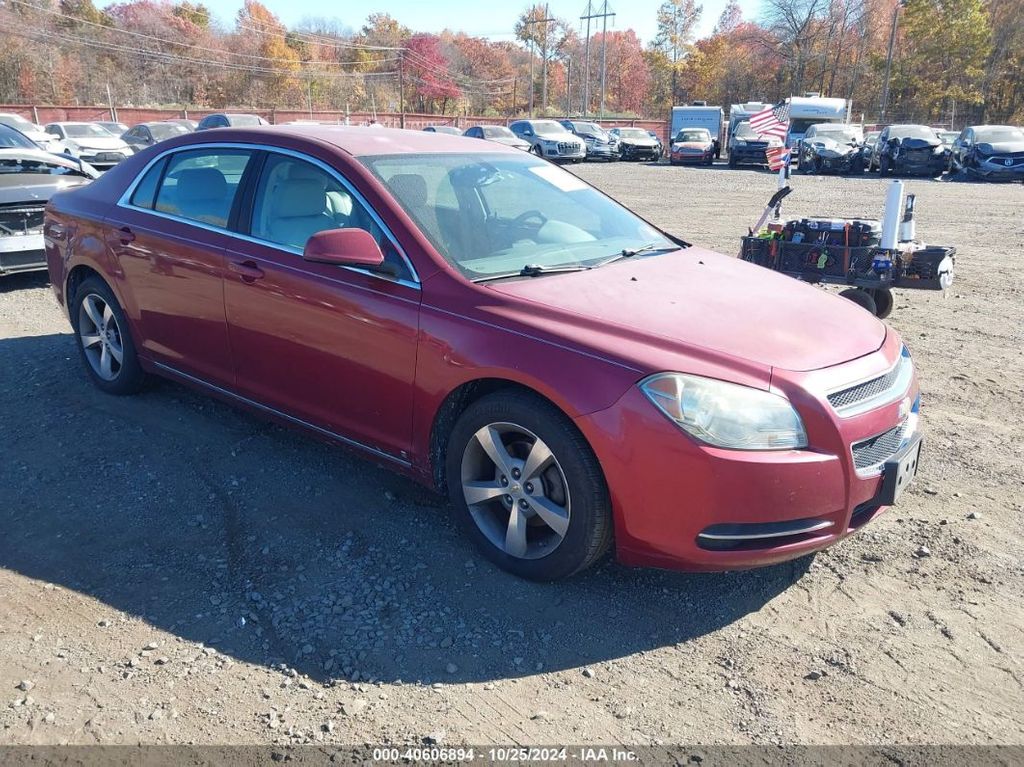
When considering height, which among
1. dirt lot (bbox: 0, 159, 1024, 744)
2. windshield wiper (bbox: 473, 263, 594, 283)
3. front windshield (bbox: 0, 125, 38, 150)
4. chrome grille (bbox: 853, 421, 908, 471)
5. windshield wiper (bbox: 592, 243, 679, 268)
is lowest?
dirt lot (bbox: 0, 159, 1024, 744)

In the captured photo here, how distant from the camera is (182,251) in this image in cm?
425

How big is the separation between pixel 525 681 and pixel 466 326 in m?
1.35

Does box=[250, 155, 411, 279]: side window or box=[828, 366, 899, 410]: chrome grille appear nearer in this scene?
box=[828, 366, 899, 410]: chrome grille

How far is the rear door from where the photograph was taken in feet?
13.6

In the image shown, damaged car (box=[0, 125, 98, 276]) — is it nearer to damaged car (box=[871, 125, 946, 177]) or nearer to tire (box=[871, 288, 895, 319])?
tire (box=[871, 288, 895, 319])

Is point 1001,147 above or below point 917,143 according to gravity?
below

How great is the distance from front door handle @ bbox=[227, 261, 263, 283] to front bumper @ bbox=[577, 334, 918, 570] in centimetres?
193

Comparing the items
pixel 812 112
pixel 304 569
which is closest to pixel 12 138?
pixel 304 569

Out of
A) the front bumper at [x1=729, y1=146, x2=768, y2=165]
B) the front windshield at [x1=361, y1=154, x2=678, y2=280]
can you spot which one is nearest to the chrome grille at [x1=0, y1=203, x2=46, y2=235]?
the front windshield at [x1=361, y1=154, x2=678, y2=280]

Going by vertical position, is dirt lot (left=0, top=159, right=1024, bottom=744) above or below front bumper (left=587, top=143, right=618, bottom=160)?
below

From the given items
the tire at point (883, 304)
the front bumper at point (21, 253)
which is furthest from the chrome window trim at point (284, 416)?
the tire at point (883, 304)

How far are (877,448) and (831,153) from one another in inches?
1041

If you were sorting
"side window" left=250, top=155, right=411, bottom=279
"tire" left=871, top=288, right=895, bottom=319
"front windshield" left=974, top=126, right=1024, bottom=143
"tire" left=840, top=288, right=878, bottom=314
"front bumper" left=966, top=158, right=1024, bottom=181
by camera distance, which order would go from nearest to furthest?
"side window" left=250, top=155, right=411, bottom=279
"tire" left=840, top=288, right=878, bottom=314
"tire" left=871, top=288, right=895, bottom=319
"front bumper" left=966, top=158, right=1024, bottom=181
"front windshield" left=974, top=126, right=1024, bottom=143

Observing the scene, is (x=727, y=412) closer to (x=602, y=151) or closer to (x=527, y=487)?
(x=527, y=487)
